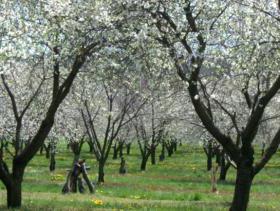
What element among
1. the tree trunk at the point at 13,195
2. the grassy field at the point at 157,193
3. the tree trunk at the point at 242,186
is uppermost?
the tree trunk at the point at 242,186

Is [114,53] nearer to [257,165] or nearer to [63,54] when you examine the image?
[63,54]

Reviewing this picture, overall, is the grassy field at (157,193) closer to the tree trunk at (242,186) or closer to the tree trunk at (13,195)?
the tree trunk at (13,195)

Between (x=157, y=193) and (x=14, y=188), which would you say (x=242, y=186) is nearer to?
(x=14, y=188)

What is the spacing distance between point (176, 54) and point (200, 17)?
2.11 m

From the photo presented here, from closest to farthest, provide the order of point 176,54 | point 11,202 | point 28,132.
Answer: point 176,54
point 11,202
point 28,132

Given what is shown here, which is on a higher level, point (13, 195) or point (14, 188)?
point (14, 188)

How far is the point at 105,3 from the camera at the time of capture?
1260cm

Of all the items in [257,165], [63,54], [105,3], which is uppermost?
[105,3]

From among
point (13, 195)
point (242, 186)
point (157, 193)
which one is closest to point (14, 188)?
point (13, 195)

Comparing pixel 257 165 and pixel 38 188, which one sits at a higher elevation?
pixel 257 165

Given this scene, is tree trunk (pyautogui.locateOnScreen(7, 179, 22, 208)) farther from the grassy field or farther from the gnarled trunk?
the grassy field

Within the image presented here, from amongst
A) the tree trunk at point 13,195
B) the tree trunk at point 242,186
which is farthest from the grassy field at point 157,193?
the tree trunk at point 242,186

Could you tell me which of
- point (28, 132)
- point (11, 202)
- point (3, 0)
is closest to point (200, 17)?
point (3, 0)

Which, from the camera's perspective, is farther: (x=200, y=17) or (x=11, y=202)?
(x=11, y=202)
